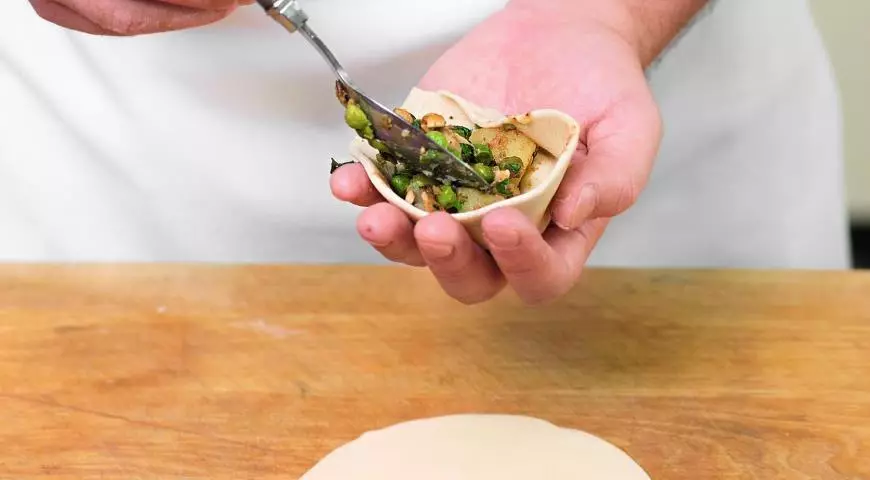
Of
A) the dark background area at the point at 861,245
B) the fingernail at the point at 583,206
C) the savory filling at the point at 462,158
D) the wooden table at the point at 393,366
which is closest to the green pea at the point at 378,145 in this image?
the savory filling at the point at 462,158

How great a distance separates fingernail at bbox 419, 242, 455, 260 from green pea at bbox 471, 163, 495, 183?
0.10 meters

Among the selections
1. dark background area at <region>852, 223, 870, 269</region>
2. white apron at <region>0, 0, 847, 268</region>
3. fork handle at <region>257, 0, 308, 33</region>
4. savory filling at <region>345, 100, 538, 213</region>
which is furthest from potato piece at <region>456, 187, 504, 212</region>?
dark background area at <region>852, 223, 870, 269</region>

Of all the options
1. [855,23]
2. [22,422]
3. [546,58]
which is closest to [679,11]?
[546,58]

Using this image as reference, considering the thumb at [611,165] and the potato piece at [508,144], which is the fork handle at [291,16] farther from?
the thumb at [611,165]

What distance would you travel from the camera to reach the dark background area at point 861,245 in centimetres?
274

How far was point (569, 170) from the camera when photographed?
1.03 m

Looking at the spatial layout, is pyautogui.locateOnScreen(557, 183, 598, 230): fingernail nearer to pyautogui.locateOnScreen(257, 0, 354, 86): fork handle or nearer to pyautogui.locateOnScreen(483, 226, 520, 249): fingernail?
pyautogui.locateOnScreen(483, 226, 520, 249): fingernail

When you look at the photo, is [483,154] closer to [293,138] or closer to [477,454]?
[477,454]

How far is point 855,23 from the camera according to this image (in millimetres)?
2439

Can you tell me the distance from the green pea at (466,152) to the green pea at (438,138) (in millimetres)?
31

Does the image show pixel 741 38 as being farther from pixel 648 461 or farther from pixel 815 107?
pixel 648 461

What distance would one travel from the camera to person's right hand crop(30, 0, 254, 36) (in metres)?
1.08

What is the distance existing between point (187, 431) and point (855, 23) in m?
2.13

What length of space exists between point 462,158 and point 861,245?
2.20 m
